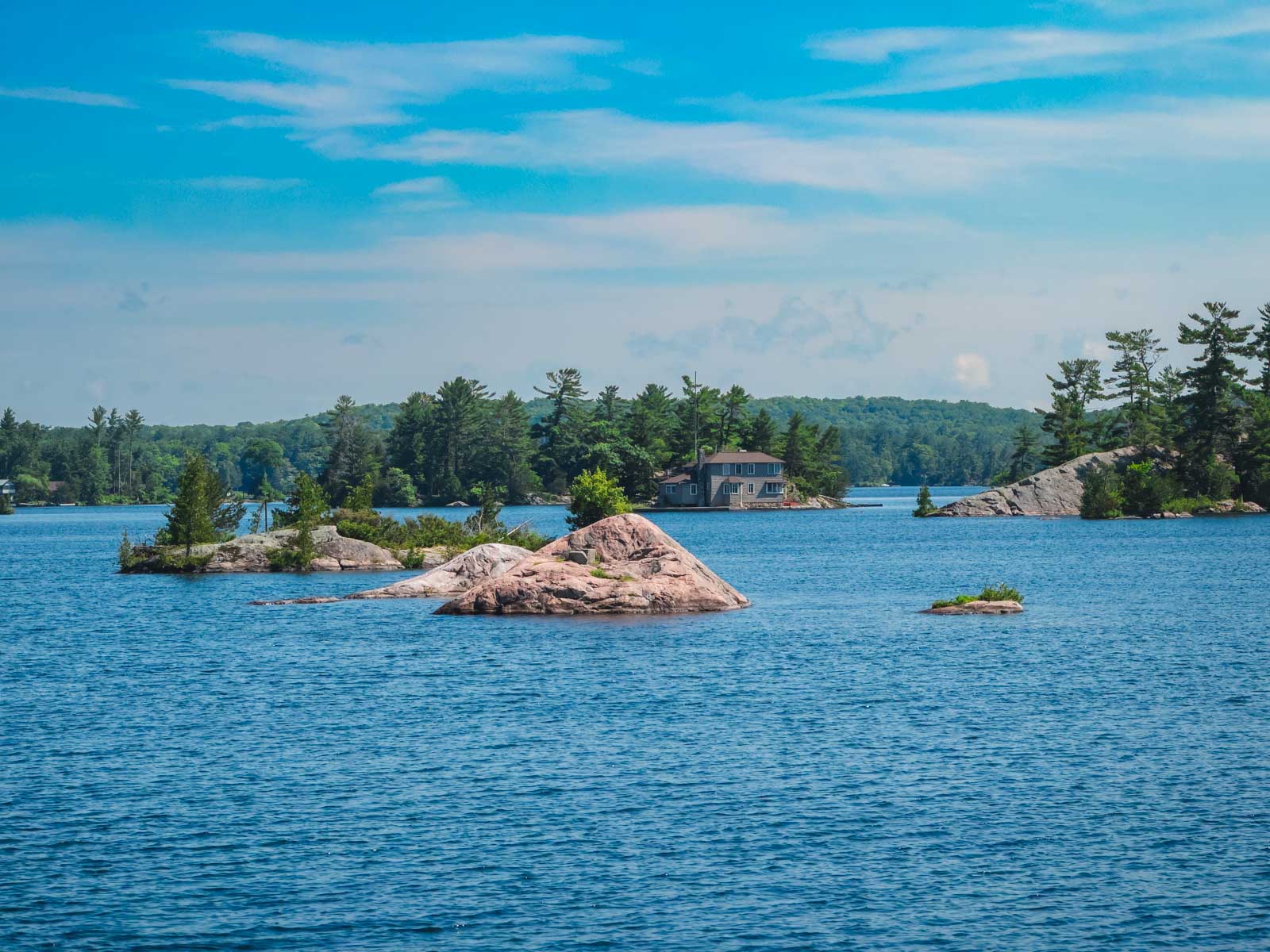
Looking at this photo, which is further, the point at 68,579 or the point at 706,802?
the point at 68,579

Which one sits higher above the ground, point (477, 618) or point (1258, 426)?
point (1258, 426)

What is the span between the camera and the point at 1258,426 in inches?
5231

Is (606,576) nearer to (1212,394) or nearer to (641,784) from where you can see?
(641,784)

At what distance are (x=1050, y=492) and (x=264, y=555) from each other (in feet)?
319

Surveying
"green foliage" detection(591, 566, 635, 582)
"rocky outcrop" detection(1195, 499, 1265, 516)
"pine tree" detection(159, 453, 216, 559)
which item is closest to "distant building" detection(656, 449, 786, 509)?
"rocky outcrop" detection(1195, 499, 1265, 516)

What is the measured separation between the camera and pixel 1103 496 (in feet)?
445

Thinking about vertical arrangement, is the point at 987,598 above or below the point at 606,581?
below

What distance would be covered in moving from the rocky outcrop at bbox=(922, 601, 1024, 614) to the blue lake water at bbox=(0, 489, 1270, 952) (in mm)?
1858

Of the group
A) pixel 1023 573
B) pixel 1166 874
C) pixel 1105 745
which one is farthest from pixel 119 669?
pixel 1023 573

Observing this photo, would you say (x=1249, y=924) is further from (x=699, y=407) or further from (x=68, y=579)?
(x=699, y=407)

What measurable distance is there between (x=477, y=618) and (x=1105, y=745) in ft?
93.6

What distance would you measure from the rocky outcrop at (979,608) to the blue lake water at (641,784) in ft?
6.10

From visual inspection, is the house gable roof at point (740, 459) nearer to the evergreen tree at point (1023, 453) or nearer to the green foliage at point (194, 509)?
the evergreen tree at point (1023, 453)

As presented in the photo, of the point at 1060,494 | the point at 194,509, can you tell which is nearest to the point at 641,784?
the point at 194,509
